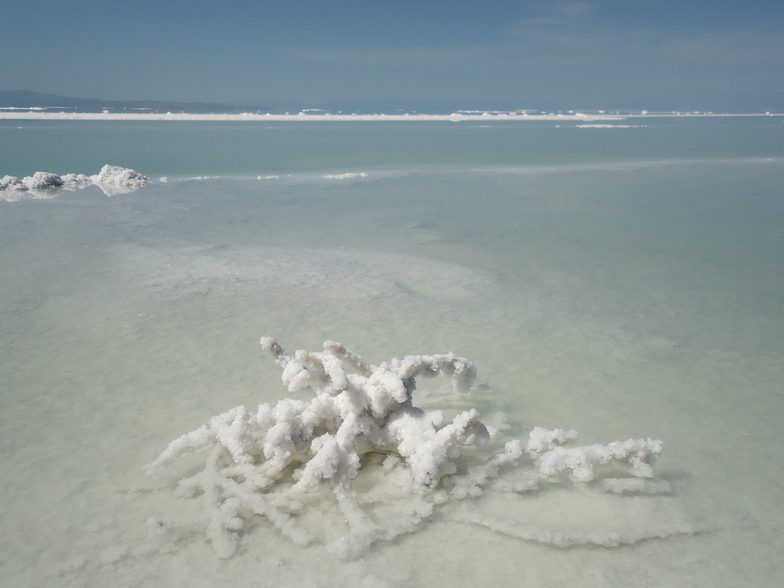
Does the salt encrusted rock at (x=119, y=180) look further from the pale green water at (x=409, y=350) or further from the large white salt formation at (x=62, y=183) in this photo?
the pale green water at (x=409, y=350)

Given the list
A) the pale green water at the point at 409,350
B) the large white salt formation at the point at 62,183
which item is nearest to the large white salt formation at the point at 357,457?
the pale green water at the point at 409,350

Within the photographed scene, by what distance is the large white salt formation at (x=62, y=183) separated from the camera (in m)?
8.06

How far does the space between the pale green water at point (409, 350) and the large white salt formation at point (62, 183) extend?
0.81m

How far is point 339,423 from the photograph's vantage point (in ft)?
6.46

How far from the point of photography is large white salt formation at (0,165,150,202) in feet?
26.5

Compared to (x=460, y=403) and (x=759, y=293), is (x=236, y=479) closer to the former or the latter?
(x=460, y=403)

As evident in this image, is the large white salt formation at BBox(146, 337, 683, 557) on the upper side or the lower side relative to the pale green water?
upper

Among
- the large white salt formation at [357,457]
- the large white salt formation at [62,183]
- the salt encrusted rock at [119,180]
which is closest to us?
the large white salt formation at [357,457]

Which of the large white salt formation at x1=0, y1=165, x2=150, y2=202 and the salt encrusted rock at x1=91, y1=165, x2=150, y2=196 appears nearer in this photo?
the large white salt formation at x1=0, y1=165, x2=150, y2=202

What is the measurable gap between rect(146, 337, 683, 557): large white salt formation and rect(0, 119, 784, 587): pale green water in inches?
2.6

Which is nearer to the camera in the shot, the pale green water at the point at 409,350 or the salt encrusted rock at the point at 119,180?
the pale green water at the point at 409,350

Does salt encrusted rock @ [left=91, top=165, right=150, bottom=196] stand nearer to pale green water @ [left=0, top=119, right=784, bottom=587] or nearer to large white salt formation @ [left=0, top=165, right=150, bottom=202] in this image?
large white salt formation @ [left=0, top=165, right=150, bottom=202]

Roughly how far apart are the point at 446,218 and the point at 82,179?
5836mm

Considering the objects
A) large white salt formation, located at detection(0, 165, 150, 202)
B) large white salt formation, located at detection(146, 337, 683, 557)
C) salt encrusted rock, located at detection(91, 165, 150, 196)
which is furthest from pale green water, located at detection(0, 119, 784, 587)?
salt encrusted rock, located at detection(91, 165, 150, 196)
